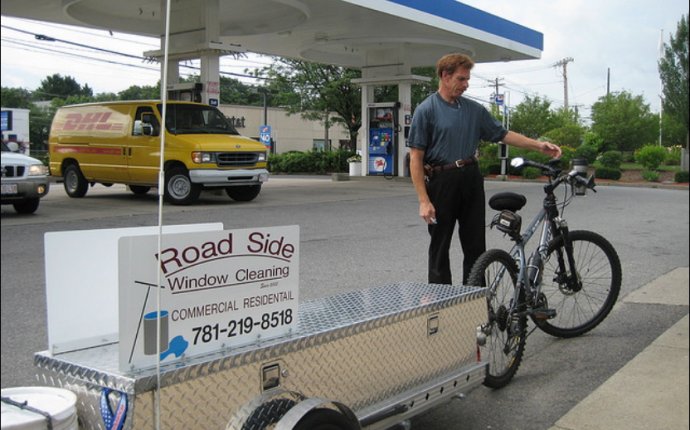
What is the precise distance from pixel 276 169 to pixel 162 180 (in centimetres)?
209

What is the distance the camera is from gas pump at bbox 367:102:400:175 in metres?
22.2

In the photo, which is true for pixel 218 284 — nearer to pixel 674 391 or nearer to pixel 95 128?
pixel 95 128

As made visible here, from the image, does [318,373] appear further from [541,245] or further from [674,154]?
[541,245]

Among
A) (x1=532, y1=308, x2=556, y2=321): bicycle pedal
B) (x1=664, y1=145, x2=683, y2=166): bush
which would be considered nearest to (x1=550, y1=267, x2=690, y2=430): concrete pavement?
(x1=664, y1=145, x2=683, y2=166): bush

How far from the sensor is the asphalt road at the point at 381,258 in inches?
72.9

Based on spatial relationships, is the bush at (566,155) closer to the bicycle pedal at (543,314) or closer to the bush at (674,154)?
the bicycle pedal at (543,314)

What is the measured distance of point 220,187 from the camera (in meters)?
3.97

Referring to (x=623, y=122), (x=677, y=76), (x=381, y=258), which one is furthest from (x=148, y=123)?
(x=381, y=258)

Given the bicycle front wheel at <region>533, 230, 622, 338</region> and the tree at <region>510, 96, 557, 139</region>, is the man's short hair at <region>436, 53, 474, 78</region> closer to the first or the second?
the tree at <region>510, 96, 557, 139</region>

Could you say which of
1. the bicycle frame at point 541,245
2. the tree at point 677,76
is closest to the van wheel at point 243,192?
the bicycle frame at point 541,245

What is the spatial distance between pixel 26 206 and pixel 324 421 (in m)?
1.11

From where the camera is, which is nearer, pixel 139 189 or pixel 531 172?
pixel 139 189

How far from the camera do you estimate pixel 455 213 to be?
153 inches

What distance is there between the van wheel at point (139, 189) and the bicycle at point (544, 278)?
74.4 inches
